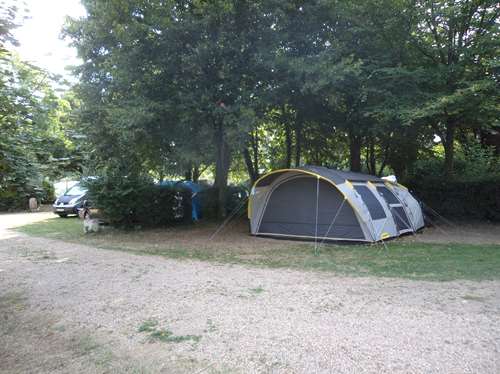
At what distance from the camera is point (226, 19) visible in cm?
1073

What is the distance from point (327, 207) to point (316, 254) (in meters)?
1.86

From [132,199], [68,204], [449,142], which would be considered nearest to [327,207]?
[132,199]

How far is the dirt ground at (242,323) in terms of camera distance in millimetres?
3408

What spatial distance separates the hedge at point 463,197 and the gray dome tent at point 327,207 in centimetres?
310

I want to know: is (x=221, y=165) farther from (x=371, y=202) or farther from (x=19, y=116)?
(x=19, y=116)

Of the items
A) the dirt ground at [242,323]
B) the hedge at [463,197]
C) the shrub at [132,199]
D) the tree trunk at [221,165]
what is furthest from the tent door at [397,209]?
the shrub at [132,199]

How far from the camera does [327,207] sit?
33.2 feet

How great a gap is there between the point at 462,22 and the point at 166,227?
1140 centimetres

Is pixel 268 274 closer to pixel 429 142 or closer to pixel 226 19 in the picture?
pixel 226 19

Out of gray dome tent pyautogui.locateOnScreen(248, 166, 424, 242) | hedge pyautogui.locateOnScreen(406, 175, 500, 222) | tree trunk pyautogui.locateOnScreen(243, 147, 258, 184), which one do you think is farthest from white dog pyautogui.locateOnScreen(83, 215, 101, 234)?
hedge pyautogui.locateOnScreen(406, 175, 500, 222)

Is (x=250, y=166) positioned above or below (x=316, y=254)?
above

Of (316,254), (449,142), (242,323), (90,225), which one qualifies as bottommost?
(242,323)

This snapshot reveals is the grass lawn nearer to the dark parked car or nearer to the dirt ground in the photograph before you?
the dirt ground

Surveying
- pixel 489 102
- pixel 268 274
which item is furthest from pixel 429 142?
pixel 268 274
